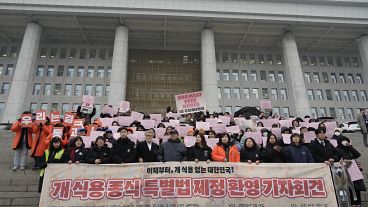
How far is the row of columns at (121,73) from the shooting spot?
2708 centimetres

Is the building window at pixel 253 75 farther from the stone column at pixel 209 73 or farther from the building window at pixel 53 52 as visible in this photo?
the building window at pixel 53 52

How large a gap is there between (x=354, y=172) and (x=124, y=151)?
5.64 m

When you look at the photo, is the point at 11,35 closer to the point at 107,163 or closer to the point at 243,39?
the point at 243,39

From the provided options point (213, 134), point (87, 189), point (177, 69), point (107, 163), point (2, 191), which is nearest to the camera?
point (87, 189)

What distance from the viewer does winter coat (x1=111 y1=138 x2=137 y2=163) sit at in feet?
23.6

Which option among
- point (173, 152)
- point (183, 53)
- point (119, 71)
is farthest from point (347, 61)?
point (173, 152)

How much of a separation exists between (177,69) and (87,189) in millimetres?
31754

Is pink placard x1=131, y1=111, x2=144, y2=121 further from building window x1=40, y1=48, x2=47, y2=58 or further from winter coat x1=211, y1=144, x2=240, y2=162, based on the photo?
building window x1=40, y1=48, x2=47, y2=58

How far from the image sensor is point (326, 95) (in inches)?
1486

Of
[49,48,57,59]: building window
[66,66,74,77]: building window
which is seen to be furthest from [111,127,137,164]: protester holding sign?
[49,48,57,59]: building window

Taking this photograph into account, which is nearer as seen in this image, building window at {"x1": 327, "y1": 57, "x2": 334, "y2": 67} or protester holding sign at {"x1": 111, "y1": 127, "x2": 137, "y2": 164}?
protester holding sign at {"x1": 111, "y1": 127, "x2": 137, "y2": 164}

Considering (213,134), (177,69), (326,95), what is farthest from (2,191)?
(326,95)

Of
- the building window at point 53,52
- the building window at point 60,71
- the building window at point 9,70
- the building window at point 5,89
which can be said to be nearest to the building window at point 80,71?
the building window at point 60,71

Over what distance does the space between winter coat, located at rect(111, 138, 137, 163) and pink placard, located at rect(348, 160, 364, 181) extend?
17.3ft
